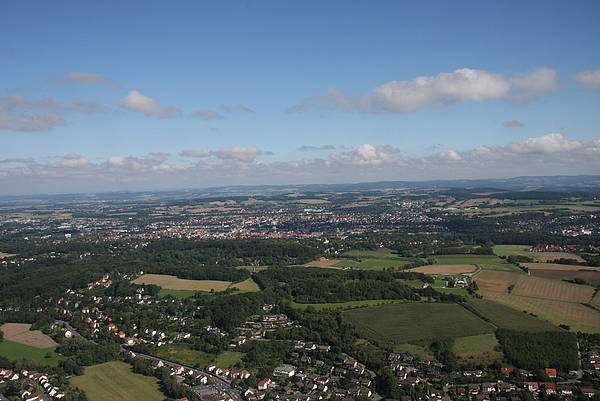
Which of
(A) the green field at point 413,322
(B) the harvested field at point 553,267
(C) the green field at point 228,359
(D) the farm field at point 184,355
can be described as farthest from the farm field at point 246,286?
(B) the harvested field at point 553,267

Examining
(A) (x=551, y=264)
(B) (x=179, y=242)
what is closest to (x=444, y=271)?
(A) (x=551, y=264)

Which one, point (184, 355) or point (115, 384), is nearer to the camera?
point (115, 384)

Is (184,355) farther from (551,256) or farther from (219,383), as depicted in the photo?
(551,256)

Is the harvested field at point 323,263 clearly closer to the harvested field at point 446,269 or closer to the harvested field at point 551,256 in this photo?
the harvested field at point 446,269

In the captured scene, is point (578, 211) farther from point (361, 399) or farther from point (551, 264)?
point (361, 399)

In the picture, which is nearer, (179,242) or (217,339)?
(217,339)

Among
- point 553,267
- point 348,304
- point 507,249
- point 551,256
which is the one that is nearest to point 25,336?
point 348,304
